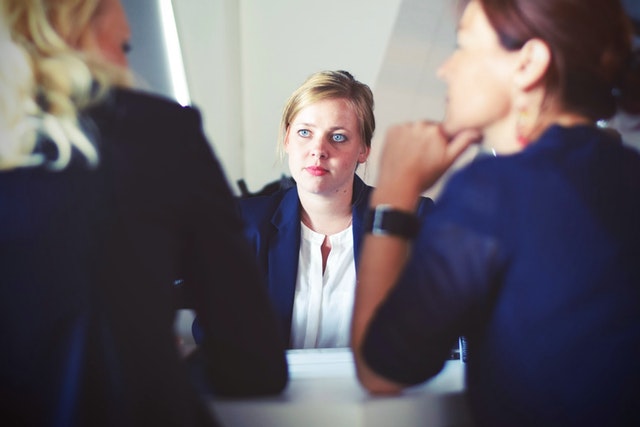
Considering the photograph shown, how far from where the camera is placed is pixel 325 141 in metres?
0.86

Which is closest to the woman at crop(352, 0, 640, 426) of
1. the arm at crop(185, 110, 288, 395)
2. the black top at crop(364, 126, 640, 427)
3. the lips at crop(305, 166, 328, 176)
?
the black top at crop(364, 126, 640, 427)

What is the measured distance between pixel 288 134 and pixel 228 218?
0.39m

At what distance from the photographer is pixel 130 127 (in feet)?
1.59

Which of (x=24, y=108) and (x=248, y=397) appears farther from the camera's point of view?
(x=248, y=397)

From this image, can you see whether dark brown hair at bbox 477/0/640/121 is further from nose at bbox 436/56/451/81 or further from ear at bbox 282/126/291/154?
ear at bbox 282/126/291/154

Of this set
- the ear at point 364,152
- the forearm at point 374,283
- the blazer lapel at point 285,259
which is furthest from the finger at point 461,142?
the blazer lapel at point 285,259

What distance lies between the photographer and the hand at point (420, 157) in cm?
63

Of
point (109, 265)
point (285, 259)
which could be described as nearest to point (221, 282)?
point (109, 265)

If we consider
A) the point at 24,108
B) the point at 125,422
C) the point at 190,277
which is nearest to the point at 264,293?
the point at 190,277

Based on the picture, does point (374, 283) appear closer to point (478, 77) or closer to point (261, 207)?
point (478, 77)

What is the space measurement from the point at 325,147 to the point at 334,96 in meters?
0.11

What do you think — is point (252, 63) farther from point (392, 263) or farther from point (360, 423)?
point (360, 423)

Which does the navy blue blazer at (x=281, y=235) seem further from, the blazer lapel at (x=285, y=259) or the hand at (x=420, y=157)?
the hand at (x=420, y=157)

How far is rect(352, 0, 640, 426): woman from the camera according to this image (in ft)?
1.62
